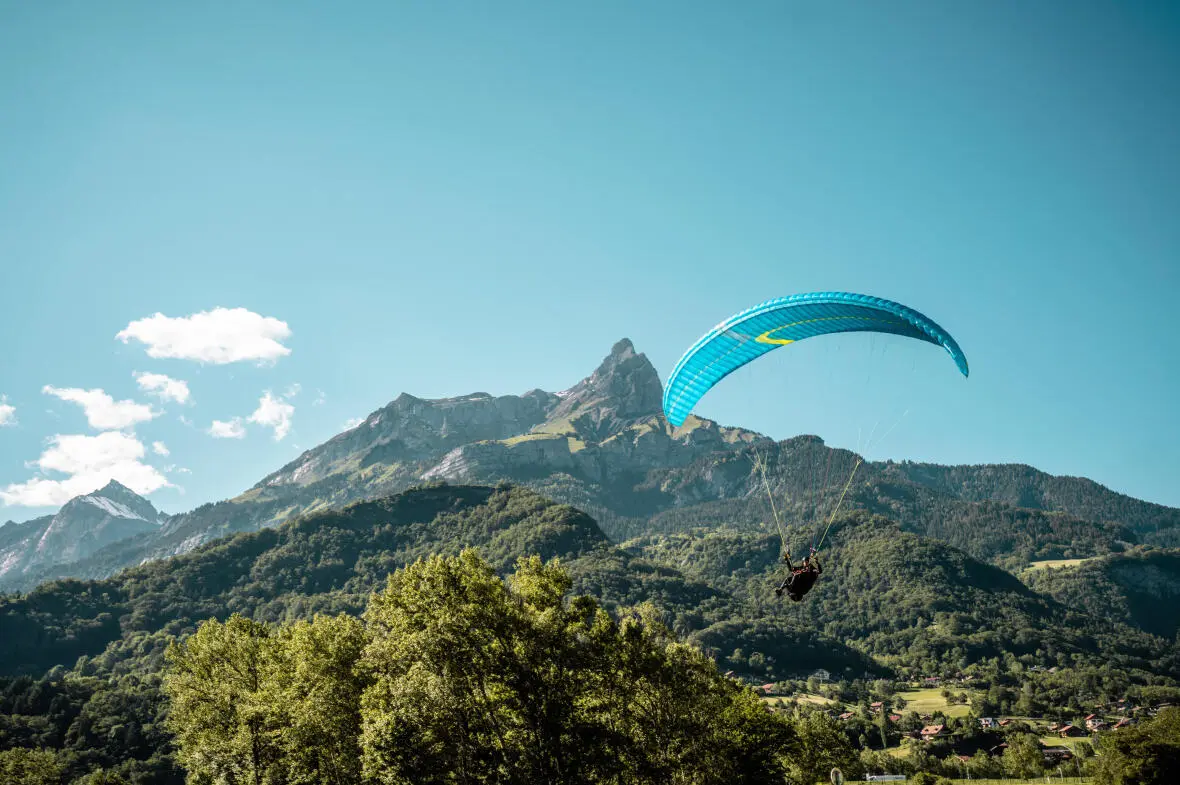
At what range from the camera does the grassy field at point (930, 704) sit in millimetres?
120688

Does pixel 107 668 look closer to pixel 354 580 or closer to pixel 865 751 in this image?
pixel 354 580

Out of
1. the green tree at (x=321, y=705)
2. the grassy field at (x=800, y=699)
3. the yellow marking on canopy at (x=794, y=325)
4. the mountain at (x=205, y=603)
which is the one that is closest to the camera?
the yellow marking on canopy at (x=794, y=325)

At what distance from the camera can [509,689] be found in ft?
81.8

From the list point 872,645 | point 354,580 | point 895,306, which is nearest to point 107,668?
point 354,580

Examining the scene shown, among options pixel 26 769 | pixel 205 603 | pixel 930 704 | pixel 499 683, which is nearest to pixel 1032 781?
pixel 930 704

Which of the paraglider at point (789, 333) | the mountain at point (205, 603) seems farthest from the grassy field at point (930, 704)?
A: the paraglider at point (789, 333)

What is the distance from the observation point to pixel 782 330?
26578 millimetres

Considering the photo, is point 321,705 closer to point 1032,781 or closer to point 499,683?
point 499,683

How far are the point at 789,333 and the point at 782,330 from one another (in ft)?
1.36

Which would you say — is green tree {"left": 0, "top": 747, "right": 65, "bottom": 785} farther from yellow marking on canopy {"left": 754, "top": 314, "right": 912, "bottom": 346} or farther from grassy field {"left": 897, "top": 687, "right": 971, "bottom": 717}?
grassy field {"left": 897, "top": 687, "right": 971, "bottom": 717}

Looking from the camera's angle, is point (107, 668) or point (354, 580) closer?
point (107, 668)

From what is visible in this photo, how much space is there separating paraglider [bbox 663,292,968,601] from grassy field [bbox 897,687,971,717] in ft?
386

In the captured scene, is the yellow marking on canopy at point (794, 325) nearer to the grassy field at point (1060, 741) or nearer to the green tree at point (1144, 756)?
the green tree at point (1144, 756)

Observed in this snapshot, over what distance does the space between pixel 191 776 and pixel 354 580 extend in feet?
573
